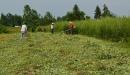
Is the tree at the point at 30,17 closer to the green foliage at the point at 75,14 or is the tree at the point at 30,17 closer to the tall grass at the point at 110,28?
the green foliage at the point at 75,14

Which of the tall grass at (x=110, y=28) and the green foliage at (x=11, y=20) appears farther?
the green foliage at (x=11, y=20)

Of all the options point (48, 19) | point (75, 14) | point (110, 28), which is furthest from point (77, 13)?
point (110, 28)

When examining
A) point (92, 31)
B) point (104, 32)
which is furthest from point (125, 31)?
point (92, 31)

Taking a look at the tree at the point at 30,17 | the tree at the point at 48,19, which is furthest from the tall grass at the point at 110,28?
the tree at the point at 48,19

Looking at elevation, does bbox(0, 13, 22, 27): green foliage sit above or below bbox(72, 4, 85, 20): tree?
below

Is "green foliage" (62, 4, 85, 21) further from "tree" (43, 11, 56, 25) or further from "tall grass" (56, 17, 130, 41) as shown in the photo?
"tall grass" (56, 17, 130, 41)

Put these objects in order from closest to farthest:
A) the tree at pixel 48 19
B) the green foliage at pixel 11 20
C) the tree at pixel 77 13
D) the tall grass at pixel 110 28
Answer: the tall grass at pixel 110 28
the tree at pixel 77 13
the tree at pixel 48 19
the green foliage at pixel 11 20

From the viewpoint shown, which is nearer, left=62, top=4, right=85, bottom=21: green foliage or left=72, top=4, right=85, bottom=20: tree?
left=62, top=4, right=85, bottom=21: green foliage

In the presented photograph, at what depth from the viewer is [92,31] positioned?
4294cm

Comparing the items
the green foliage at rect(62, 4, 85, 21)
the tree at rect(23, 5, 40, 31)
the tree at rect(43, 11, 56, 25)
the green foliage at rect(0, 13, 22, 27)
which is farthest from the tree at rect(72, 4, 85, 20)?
the green foliage at rect(0, 13, 22, 27)

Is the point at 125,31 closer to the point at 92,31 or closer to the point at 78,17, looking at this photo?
the point at 92,31

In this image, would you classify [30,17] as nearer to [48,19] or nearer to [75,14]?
[75,14]

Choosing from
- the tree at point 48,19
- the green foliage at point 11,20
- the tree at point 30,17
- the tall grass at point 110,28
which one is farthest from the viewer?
the green foliage at point 11,20

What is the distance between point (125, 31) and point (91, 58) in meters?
15.2
